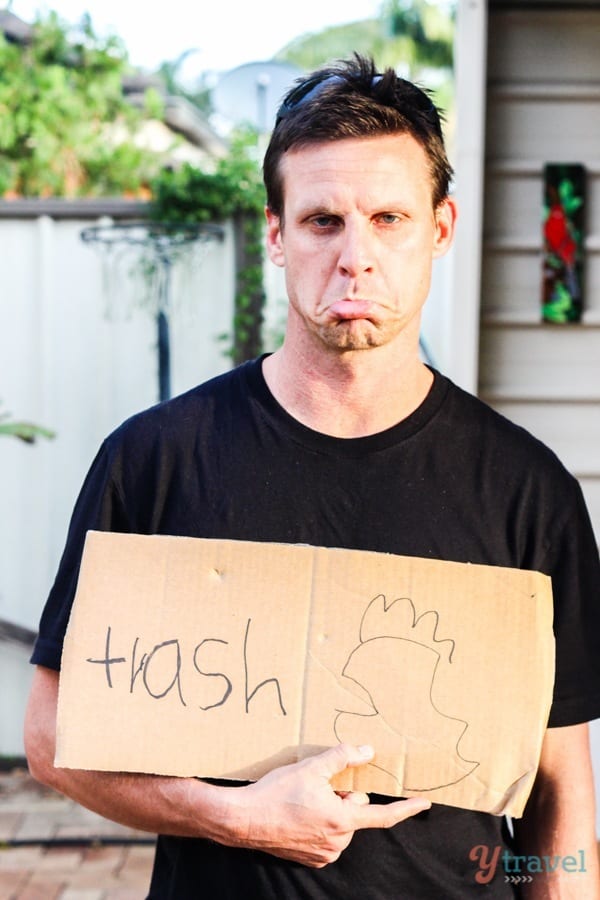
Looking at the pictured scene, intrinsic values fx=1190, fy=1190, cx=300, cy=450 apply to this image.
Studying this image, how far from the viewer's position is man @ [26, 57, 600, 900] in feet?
4.61

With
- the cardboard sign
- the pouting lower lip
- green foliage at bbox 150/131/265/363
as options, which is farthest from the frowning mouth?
green foliage at bbox 150/131/265/363

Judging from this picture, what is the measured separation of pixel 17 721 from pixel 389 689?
3808 millimetres

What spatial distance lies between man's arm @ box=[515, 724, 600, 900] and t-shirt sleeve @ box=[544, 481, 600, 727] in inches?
1.0

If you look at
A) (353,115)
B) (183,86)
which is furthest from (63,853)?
(183,86)

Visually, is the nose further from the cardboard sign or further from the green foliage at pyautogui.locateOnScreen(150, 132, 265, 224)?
the green foliage at pyautogui.locateOnScreen(150, 132, 265, 224)

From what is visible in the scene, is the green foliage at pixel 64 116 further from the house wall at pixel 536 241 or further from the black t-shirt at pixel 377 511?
the black t-shirt at pixel 377 511

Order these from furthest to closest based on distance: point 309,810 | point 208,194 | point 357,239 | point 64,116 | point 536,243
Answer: point 64,116 → point 208,194 → point 536,243 → point 357,239 → point 309,810

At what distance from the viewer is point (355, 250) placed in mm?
1402

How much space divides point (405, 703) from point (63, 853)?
3.11 metres

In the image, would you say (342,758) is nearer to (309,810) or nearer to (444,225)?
(309,810)

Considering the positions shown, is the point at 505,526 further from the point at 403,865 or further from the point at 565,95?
the point at 565,95

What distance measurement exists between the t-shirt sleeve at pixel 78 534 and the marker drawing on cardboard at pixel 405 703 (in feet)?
1.10

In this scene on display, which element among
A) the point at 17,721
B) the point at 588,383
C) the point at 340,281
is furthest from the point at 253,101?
the point at 340,281

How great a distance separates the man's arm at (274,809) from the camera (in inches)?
51.5
